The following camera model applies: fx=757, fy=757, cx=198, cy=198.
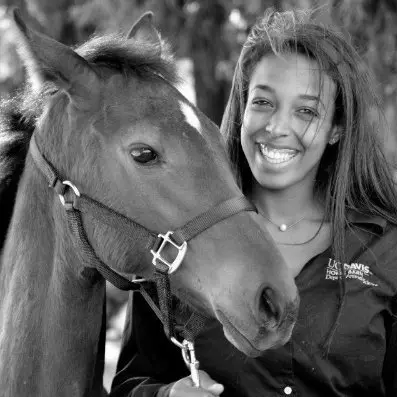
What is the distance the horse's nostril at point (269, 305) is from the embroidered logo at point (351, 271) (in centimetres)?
64

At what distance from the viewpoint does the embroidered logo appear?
2.81 m

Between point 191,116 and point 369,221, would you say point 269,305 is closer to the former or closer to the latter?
point 191,116

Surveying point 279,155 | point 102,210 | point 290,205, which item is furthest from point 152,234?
point 290,205

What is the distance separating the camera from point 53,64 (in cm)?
239

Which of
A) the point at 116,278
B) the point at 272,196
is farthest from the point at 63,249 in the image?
the point at 272,196

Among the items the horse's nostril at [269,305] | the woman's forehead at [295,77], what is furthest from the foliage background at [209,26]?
the horse's nostril at [269,305]

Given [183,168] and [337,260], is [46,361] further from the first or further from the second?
[337,260]

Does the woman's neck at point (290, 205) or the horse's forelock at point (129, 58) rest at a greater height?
the horse's forelock at point (129, 58)

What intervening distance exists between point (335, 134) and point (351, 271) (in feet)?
1.88

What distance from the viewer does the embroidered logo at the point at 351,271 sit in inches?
111

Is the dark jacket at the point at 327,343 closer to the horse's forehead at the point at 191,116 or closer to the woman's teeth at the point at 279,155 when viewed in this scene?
the woman's teeth at the point at 279,155

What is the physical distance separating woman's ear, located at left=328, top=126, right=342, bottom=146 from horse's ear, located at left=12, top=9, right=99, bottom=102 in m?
1.04

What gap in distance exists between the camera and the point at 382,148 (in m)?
3.20

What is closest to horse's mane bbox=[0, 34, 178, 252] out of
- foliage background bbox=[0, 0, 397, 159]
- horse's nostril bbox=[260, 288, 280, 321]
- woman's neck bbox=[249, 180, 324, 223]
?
woman's neck bbox=[249, 180, 324, 223]
